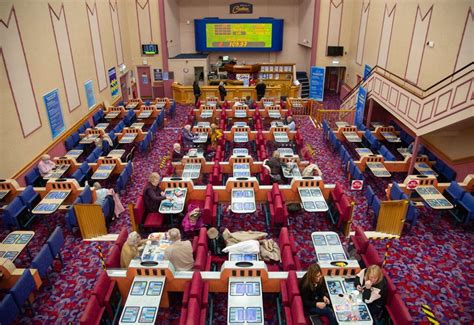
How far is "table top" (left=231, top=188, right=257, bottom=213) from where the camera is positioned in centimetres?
750

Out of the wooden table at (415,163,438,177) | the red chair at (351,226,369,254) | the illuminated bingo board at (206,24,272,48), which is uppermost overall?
the illuminated bingo board at (206,24,272,48)

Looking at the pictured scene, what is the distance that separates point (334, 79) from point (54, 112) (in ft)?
56.0

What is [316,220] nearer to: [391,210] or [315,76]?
[391,210]

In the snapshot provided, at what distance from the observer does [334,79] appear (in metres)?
22.5

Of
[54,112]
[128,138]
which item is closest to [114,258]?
[128,138]

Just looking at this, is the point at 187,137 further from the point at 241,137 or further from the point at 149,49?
the point at 149,49

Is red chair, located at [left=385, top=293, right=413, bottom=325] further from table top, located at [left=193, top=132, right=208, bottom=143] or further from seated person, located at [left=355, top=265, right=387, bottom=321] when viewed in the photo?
table top, located at [left=193, top=132, right=208, bottom=143]

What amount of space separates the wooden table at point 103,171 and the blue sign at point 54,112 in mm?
2774

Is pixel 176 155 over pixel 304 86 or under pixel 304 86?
under

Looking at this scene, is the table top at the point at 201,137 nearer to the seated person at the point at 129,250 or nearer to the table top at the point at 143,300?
the seated person at the point at 129,250

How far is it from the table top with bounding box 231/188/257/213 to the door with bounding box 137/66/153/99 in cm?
1424

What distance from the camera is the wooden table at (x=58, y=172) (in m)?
9.44

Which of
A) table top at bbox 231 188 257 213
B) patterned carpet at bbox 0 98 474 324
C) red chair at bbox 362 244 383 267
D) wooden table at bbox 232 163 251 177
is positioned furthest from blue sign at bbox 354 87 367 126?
red chair at bbox 362 244 383 267

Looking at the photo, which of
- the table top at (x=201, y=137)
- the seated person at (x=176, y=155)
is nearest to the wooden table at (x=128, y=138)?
the seated person at (x=176, y=155)
